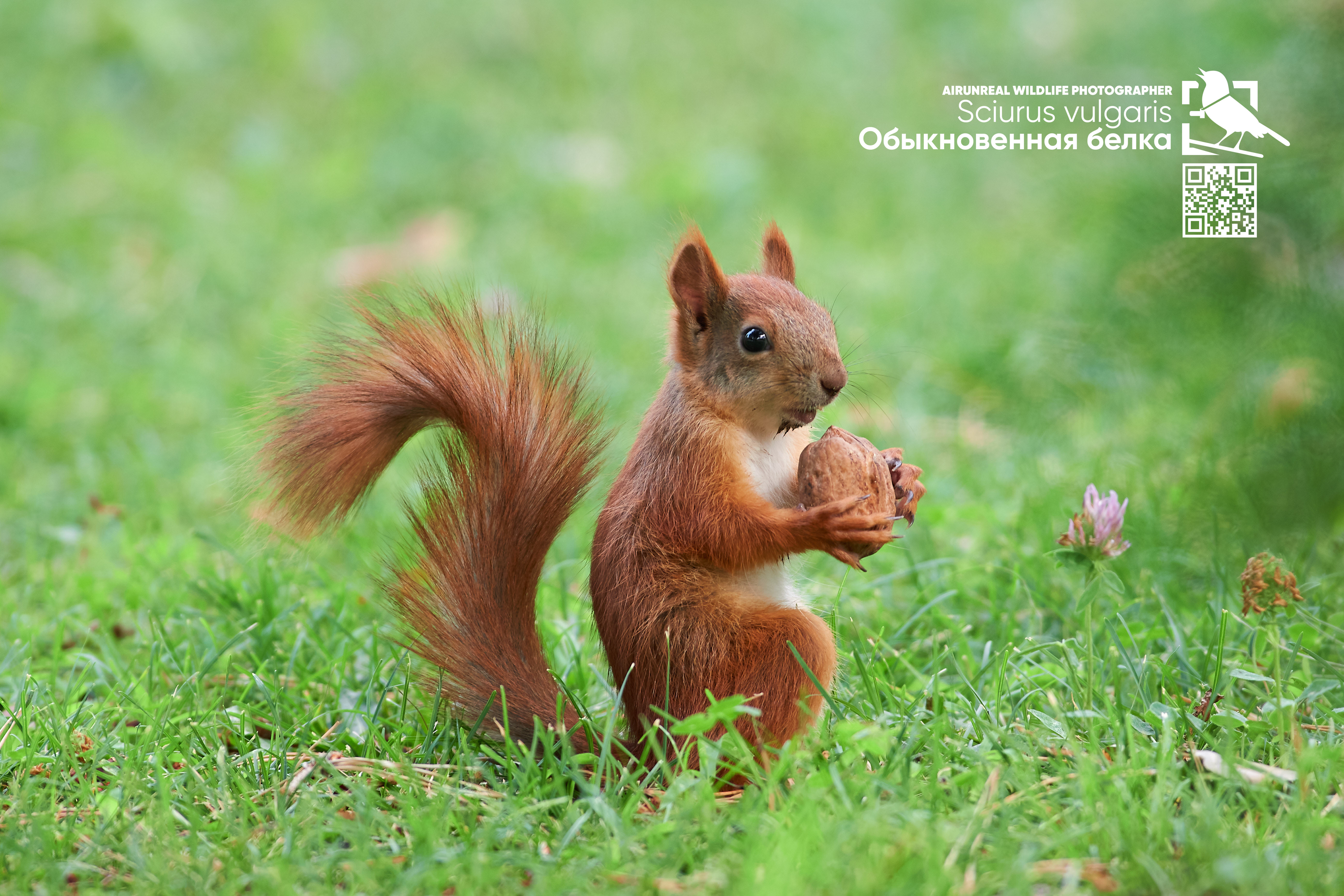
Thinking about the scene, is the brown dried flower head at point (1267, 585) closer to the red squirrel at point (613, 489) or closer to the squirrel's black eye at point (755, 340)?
the red squirrel at point (613, 489)

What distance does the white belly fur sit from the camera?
178cm

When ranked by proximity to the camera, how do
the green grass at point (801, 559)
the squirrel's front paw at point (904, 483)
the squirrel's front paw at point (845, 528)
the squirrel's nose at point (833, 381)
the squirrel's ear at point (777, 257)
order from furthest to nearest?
the squirrel's ear at point (777, 257) → the squirrel's front paw at point (904, 483) → the squirrel's nose at point (833, 381) → the squirrel's front paw at point (845, 528) → the green grass at point (801, 559)

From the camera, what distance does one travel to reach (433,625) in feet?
6.12

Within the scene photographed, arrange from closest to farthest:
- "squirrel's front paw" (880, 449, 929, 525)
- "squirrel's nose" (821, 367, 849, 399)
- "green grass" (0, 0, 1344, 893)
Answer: "green grass" (0, 0, 1344, 893)
"squirrel's nose" (821, 367, 849, 399)
"squirrel's front paw" (880, 449, 929, 525)

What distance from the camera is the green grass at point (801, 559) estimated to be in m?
1.51

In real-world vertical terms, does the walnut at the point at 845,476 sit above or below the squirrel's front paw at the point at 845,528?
above

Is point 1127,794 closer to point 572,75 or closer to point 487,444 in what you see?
point 487,444

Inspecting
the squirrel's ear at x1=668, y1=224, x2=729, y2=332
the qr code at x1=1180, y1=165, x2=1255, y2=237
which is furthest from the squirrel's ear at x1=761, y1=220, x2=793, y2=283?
the qr code at x1=1180, y1=165, x2=1255, y2=237

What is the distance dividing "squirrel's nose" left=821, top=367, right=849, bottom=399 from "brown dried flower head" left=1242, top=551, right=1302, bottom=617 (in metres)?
0.69

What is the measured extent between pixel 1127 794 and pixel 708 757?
1.66ft

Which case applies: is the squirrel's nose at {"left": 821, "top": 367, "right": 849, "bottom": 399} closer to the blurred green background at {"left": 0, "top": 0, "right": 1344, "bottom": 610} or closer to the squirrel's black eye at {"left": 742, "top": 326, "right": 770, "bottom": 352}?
the squirrel's black eye at {"left": 742, "top": 326, "right": 770, "bottom": 352}

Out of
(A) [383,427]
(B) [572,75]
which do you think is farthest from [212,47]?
(A) [383,427]

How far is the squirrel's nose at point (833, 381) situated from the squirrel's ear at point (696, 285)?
192 mm

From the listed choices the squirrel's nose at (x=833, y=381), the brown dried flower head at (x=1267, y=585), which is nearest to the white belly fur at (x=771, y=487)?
the squirrel's nose at (x=833, y=381)
